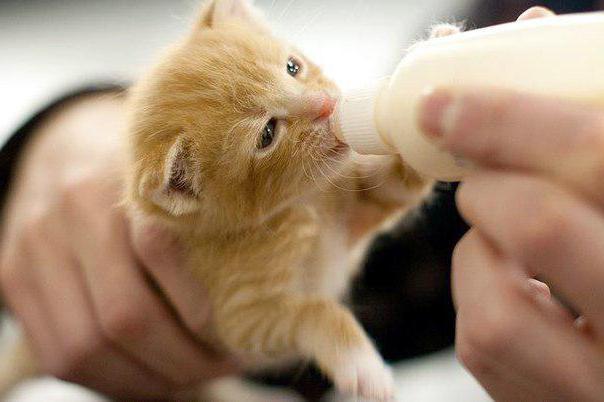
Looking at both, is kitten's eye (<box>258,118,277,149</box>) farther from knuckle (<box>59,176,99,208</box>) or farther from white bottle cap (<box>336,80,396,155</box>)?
knuckle (<box>59,176,99,208</box>)

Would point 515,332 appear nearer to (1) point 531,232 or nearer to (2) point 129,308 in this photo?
(1) point 531,232

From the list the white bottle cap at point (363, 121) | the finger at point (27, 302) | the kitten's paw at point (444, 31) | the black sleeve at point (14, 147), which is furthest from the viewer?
the black sleeve at point (14, 147)

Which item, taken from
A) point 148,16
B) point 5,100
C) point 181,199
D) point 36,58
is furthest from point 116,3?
point 181,199

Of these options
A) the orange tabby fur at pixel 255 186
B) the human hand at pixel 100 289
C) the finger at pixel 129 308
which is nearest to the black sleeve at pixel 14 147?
the human hand at pixel 100 289

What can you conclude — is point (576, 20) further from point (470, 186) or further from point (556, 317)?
point (556, 317)

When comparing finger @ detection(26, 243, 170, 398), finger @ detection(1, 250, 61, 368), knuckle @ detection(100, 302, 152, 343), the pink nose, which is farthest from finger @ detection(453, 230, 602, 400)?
finger @ detection(1, 250, 61, 368)

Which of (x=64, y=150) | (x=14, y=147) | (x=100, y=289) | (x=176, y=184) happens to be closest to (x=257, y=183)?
(x=176, y=184)

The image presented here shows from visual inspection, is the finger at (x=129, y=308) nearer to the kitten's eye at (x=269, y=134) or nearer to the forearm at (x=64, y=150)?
the forearm at (x=64, y=150)
